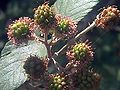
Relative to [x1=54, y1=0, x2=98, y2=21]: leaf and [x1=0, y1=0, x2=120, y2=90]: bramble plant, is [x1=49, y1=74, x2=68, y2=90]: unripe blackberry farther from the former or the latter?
[x1=54, y1=0, x2=98, y2=21]: leaf

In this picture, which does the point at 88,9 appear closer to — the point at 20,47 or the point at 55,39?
the point at 55,39

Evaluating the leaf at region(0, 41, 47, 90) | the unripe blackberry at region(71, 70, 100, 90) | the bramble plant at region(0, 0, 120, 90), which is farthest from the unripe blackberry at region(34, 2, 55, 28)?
the unripe blackberry at region(71, 70, 100, 90)

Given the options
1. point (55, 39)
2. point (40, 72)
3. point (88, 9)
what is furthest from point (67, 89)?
point (88, 9)

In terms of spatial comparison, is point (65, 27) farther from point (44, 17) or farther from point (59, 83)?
point (59, 83)

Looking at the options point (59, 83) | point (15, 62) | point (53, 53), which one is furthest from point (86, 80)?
point (15, 62)

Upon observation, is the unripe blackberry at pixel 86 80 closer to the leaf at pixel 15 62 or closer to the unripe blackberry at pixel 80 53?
the unripe blackberry at pixel 80 53
